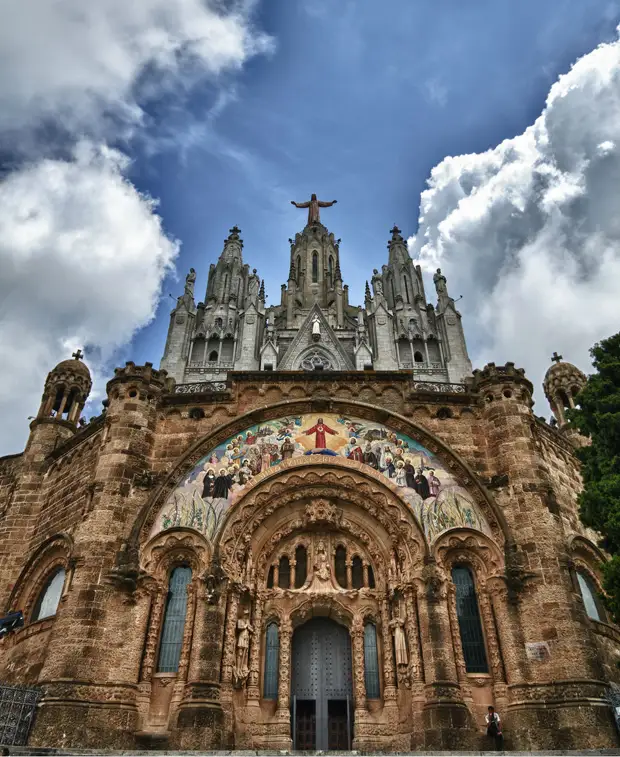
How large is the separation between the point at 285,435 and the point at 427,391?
484 cm

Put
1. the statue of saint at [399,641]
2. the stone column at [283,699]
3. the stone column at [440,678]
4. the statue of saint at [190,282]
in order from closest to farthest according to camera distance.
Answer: the stone column at [440,678] < the stone column at [283,699] < the statue of saint at [399,641] < the statue of saint at [190,282]

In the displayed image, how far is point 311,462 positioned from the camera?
1669cm

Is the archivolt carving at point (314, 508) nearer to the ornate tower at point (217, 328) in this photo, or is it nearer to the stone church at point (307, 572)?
the stone church at point (307, 572)

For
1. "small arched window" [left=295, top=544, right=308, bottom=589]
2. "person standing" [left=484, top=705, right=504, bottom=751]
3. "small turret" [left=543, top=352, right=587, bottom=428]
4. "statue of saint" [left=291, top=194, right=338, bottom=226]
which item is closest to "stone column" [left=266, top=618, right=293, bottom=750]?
"small arched window" [left=295, top=544, right=308, bottom=589]

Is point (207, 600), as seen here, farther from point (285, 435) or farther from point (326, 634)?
point (285, 435)

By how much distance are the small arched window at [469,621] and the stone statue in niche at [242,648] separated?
5.68 metres

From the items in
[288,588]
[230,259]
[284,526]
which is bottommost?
[288,588]

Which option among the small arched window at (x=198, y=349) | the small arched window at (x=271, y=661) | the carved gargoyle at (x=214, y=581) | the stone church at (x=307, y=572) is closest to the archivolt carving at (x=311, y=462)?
the stone church at (x=307, y=572)

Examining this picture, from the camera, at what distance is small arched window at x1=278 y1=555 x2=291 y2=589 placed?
16344 mm

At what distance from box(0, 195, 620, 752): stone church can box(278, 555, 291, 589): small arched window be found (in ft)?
0.21

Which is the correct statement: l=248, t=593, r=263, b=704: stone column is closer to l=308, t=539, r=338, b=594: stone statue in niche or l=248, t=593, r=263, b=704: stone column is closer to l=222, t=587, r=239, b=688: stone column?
l=222, t=587, r=239, b=688: stone column

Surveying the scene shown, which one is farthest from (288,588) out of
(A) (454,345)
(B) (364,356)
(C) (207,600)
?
(A) (454,345)

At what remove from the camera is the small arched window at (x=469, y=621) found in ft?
46.5

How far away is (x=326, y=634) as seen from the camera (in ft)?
52.7
